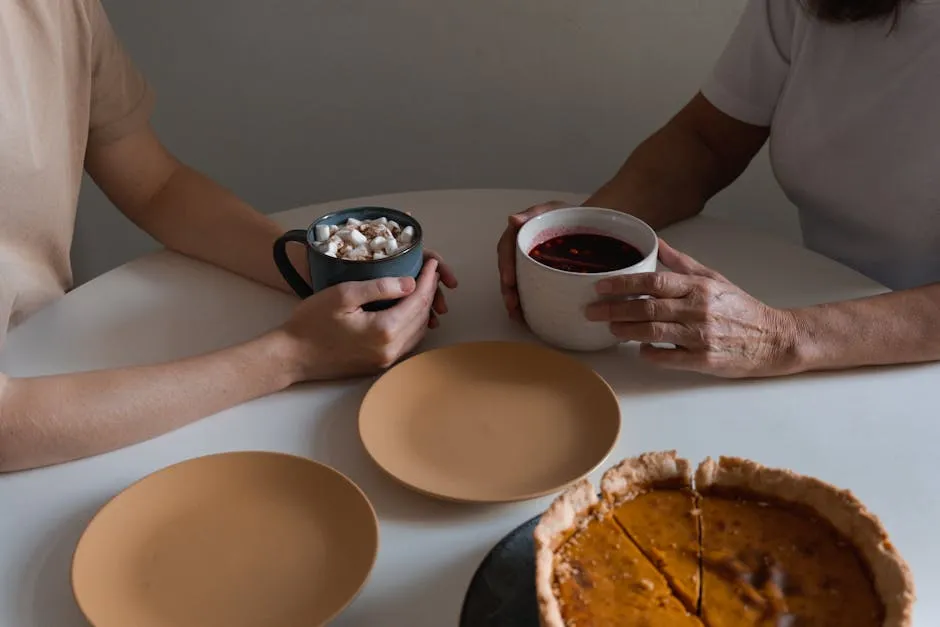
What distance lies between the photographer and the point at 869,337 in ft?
3.29

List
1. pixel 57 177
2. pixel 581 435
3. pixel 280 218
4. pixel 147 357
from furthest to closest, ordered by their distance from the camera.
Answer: pixel 280 218
pixel 57 177
pixel 147 357
pixel 581 435

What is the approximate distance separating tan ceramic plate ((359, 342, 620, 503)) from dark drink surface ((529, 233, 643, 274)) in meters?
0.11

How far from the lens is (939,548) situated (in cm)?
80

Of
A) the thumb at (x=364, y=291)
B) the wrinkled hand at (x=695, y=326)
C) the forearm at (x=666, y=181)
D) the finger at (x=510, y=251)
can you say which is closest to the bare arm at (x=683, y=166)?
the forearm at (x=666, y=181)

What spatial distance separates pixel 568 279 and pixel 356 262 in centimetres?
24

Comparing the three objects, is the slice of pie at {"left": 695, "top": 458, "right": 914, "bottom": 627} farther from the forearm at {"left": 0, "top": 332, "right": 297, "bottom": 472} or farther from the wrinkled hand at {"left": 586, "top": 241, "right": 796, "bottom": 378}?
the forearm at {"left": 0, "top": 332, "right": 297, "bottom": 472}

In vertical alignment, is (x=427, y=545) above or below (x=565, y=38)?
below

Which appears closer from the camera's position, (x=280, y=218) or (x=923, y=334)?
(x=923, y=334)

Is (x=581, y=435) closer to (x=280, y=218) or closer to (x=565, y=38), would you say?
(x=280, y=218)

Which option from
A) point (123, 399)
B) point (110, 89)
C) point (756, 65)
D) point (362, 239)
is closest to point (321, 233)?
point (362, 239)

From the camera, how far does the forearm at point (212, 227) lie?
121 cm

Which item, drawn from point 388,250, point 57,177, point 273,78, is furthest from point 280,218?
point 273,78

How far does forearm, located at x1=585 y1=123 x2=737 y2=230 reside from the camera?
1303 millimetres

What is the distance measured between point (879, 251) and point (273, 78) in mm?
1421
